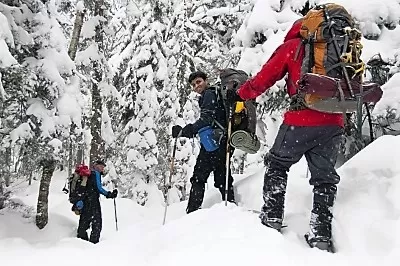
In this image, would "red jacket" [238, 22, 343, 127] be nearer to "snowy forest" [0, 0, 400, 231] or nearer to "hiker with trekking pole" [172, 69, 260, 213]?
"snowy forest" [0, 0, 400, 231]

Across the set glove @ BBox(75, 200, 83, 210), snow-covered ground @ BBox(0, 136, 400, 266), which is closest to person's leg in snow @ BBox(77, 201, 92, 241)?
glove @ BBox(75, 200, 83, 210)

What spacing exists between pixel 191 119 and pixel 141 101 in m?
2.58

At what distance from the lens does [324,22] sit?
13.5ft

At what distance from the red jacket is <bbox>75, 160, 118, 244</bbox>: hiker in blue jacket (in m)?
6.47

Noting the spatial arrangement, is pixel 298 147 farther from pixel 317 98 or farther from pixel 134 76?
pixel 134 76

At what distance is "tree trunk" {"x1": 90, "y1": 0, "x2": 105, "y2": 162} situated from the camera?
14.7 metres

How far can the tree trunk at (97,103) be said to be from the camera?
14.7m

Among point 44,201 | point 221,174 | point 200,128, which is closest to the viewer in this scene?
point 200,128

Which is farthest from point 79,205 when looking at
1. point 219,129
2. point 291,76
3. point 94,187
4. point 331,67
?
point 331,67

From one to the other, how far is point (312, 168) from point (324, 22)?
56.0 inches

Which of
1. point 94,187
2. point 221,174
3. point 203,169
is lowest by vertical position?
point 94,187

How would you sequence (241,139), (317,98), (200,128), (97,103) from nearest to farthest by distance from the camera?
(317,98) → (241,139) → (200,128) → (97,103)

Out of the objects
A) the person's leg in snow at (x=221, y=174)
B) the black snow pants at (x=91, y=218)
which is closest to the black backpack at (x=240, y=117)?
the person's leg in snow at (x=221, y=174)

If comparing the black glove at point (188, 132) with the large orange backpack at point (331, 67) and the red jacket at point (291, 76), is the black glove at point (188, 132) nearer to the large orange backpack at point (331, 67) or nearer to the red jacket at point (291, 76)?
the red jacket at point (291, 76)
